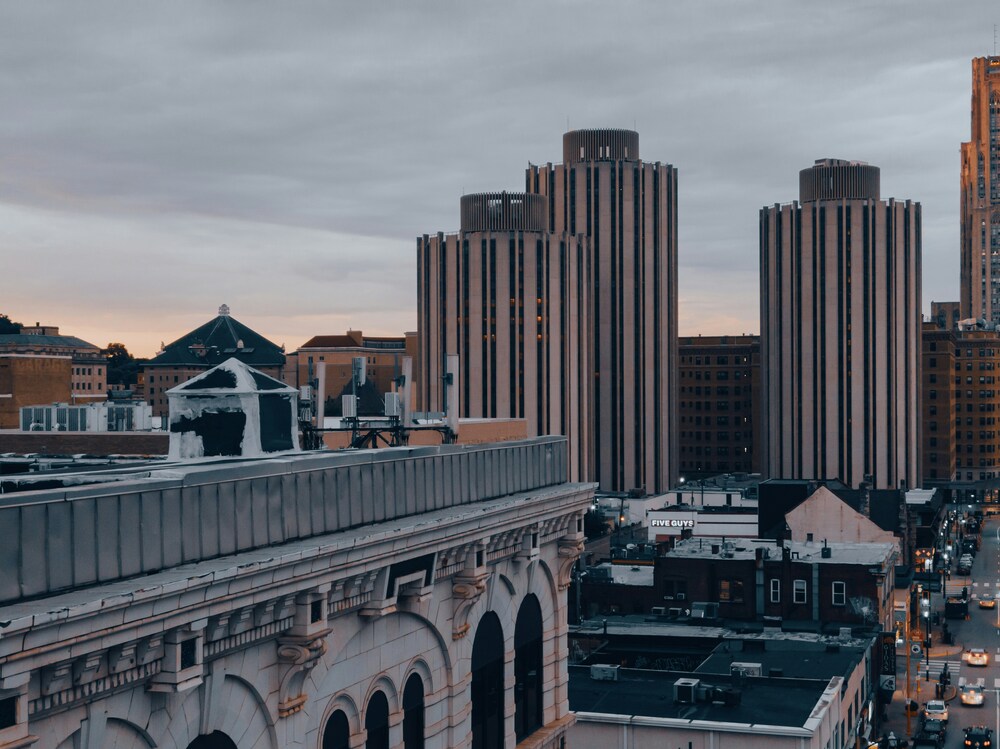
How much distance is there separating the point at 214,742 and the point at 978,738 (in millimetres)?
74465

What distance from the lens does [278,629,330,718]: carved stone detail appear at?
21.7 metres

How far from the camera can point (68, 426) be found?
151 ft

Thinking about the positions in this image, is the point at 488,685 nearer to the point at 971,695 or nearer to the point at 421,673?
the point at 421,673

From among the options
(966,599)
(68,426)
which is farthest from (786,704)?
(966,599)

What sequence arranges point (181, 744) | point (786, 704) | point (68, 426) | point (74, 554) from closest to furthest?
1. point (74, 554)
2. point (181, 744)
3. point (68, 426)
4. point (786, 704)

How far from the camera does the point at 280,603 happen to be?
2106cm

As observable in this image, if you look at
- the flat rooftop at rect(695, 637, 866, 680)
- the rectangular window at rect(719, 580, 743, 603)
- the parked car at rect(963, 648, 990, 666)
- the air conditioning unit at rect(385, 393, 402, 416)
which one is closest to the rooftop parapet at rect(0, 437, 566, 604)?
the air conditioning unit at rect(385, 393, 402, 416)

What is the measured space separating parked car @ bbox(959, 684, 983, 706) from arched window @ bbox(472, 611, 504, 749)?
7450 cm

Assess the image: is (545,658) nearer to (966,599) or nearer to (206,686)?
(206,686)

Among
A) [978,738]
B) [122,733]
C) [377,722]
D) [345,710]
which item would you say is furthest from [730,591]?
[122,733]

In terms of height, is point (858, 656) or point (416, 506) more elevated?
point (416, 506)

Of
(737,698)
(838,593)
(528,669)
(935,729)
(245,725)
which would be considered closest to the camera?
(245,725)

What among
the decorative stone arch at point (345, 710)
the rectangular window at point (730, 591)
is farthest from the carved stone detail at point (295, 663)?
the rectangular window at point (730, 591)

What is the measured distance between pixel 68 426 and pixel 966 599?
116065 millimetres
